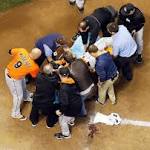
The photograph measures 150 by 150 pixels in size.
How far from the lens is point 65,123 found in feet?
36.2

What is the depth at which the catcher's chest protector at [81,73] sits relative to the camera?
1086cm

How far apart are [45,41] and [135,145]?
3.00 m

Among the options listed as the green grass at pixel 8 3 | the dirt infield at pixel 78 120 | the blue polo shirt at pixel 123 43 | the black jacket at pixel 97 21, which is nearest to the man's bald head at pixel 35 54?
the black jacket at pixel 97 21

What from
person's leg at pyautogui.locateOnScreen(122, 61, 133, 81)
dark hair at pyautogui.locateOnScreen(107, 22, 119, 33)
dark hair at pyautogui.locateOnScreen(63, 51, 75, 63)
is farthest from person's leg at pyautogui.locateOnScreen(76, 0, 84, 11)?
dark hair at pyautogui.locateOnScreen(63, 51, 75, 63)

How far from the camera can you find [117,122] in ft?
37.4

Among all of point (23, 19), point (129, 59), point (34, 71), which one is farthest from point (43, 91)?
point (23, 19)

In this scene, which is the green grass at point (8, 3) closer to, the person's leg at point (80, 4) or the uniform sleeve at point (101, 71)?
the person's leg at point (80, 4)

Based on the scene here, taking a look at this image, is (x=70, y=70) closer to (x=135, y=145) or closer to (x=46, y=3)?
(x=135, y=145)

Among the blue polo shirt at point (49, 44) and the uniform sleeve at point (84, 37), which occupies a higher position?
the blue polo shirt at point (49, 44)

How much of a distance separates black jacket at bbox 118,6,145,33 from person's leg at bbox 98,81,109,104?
140 centimetres

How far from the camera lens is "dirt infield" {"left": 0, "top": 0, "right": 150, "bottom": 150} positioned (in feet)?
36.7

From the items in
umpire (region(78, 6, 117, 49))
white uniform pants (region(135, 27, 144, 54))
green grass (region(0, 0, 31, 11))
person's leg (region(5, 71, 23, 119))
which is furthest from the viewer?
green grass (region(0, 0, 31, 11))

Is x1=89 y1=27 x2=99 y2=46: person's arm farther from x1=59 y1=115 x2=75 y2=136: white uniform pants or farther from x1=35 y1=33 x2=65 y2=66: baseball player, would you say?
x1=59 y1=115 x2=75 y2=136: white uniform pants

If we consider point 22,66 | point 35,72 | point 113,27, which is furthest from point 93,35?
point 22,66
